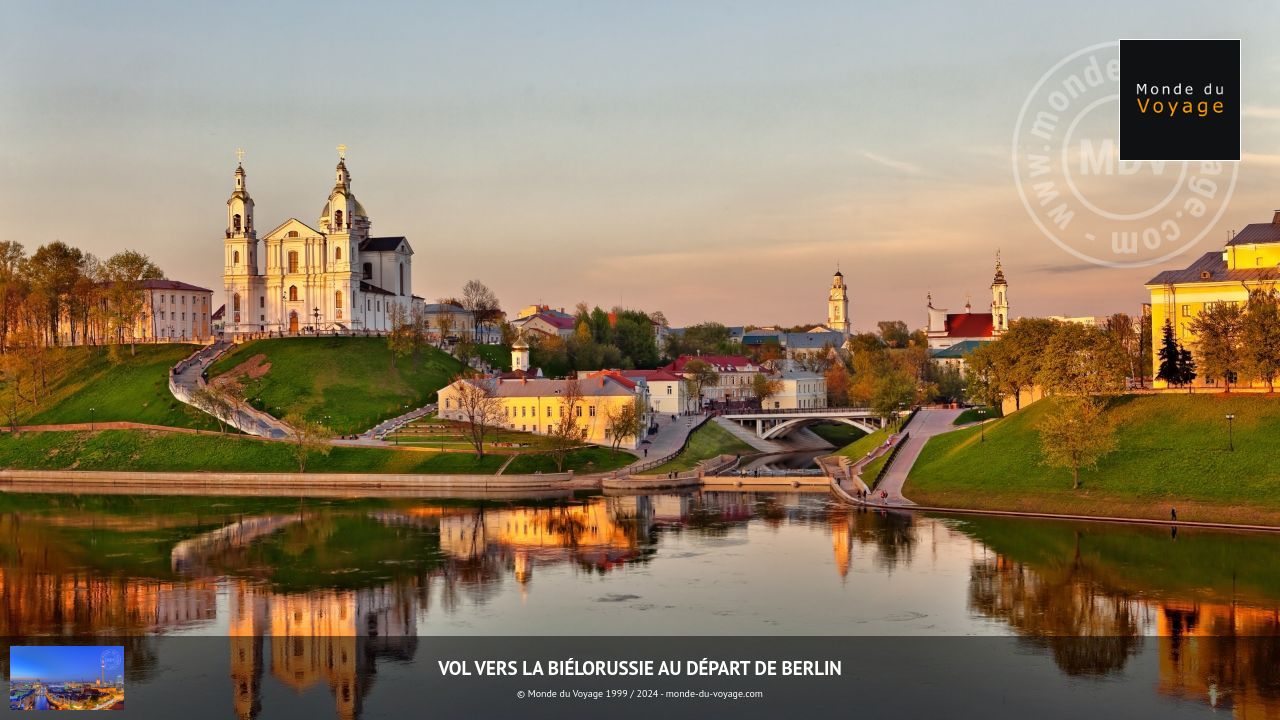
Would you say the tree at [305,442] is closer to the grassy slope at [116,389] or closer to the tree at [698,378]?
the grassy slope at [116,389]

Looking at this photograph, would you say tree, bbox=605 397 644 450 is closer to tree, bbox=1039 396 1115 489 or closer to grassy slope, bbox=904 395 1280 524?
grassy slope, bbox=904 395 1280 524

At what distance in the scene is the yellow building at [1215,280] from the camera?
78125mm

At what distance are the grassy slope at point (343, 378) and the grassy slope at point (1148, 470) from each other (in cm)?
4690

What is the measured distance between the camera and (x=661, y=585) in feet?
161

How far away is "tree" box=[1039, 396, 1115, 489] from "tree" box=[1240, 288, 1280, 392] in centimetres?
864

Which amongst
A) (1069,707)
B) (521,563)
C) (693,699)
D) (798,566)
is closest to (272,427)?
(521,563)

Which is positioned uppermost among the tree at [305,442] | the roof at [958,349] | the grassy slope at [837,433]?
the roof at [958,349]

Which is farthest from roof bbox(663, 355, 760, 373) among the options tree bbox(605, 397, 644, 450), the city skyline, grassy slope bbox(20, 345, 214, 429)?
the city skyline

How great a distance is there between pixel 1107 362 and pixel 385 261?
82390 millimetres

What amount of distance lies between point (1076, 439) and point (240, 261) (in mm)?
85214

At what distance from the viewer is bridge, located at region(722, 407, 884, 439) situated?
113000 millimetres

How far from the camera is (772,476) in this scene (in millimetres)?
85188

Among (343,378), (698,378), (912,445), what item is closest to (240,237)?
(343,378)

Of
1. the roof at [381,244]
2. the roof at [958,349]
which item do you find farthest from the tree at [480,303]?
Answer: the roof at [958,349]
